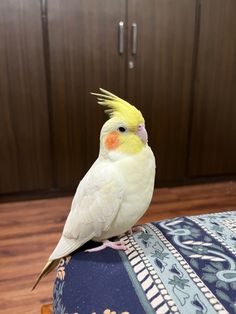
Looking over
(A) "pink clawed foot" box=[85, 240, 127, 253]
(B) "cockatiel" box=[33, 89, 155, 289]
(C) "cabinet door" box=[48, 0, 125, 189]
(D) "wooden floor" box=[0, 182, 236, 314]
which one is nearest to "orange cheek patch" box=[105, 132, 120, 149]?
(B) "cockatiel" box=[33, 89, 155, 289]

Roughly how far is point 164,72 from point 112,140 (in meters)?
1.70

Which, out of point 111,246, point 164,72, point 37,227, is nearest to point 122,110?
point 111,246

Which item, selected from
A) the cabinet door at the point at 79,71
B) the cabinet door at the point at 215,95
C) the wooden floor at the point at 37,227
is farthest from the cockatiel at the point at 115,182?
the cabinet door at the point at 215,95

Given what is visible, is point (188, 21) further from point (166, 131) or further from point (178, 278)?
point (178, 278)

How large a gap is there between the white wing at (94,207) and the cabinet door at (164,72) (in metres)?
1.63

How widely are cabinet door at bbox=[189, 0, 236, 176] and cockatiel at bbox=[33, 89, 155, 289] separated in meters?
1.81

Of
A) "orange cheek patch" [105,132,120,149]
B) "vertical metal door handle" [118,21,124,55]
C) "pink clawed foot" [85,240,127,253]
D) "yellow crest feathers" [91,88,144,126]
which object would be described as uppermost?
"vertical metal door handle" [118,21,124,55]

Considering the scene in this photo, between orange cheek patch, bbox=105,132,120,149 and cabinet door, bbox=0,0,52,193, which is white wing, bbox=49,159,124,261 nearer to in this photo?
orange cheek patch, bbox=105,132,120,149

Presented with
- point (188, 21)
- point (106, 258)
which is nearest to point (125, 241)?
point (106, 258)

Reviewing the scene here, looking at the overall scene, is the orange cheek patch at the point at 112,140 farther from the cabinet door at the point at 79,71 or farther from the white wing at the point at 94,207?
Result: the cabinet door at the point at 79,71

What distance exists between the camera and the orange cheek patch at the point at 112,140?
2.69 feet

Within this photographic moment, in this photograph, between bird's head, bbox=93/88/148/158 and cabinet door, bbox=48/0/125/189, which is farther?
cabinet door, bbox=48/0/125/189

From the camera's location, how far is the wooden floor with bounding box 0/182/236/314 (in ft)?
4.73

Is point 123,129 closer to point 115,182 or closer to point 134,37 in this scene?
point 115,182
